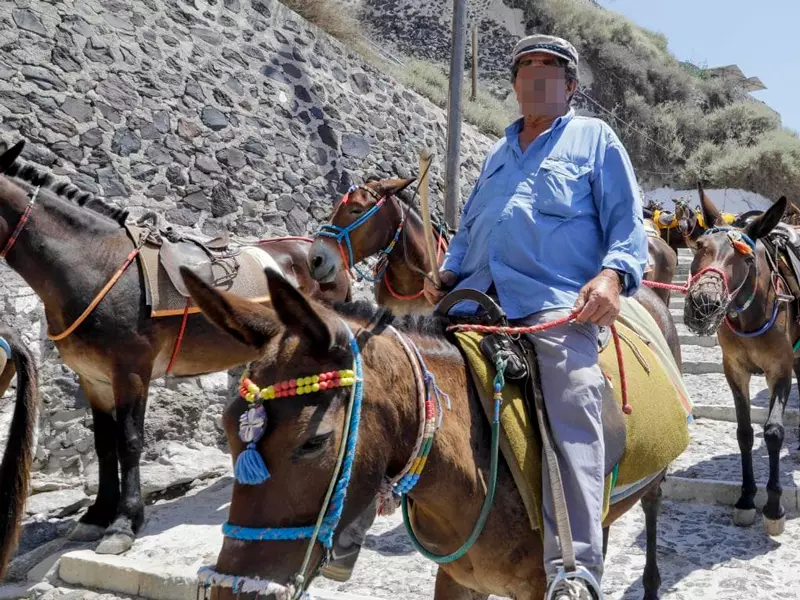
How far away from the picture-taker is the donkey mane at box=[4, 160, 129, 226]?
436 cm

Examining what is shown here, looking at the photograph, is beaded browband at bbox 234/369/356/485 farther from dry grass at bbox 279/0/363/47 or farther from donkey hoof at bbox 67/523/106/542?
dry grass at bbox 279/0/363/47

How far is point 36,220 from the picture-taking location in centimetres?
425

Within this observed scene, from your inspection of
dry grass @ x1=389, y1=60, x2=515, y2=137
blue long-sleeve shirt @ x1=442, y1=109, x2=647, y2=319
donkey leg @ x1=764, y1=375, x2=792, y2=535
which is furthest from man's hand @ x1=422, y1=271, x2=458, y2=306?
dry grass @ x1=389, y1=60, x2=515, y2=137

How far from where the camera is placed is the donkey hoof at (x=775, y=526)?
4.61m

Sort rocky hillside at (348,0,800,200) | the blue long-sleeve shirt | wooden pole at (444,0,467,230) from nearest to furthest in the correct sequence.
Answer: the blue long-sleeve shirt, wooden pole at (444,0,467,230), rocky hillside at (348,0,800,200)

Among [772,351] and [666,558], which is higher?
[772,351]

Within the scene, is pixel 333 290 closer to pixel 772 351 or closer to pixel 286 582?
pixel 772 351

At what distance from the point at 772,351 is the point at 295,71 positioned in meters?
7.20

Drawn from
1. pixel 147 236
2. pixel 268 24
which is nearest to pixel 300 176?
pixel 268 24

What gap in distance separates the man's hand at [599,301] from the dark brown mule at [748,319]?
2896 millimetres

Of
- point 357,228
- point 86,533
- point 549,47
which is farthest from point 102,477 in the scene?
point 549,47

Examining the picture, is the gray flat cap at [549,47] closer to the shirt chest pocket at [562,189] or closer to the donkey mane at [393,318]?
the shirt chest pocket at [562,189]

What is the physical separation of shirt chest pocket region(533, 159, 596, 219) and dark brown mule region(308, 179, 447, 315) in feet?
10.4

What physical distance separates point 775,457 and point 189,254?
455 cm
